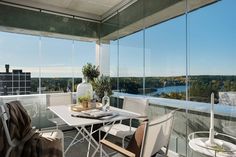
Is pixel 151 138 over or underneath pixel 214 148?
over

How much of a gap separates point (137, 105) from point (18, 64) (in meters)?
2.96

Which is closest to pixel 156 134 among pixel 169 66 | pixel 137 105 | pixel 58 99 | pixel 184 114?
pixel 184 114

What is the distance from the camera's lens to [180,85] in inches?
119

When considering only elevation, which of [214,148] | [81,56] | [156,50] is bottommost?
[214,148]

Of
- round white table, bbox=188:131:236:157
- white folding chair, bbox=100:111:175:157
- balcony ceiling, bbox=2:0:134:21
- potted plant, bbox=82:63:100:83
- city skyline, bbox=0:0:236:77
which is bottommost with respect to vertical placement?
round white table, bbox=188:131:236:157

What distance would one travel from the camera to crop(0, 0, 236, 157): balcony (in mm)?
2539

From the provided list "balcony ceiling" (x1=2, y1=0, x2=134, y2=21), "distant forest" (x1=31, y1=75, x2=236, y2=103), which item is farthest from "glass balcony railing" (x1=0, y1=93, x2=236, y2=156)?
"balcony ceiling" (x1=2, y1=0, x2=134, y2=21)

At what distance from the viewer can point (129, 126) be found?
3.29 meters

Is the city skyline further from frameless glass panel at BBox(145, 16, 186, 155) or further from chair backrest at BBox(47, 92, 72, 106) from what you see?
chair backrest at BBox(47, 92, 72, 106)

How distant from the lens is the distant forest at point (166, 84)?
98.3 inches

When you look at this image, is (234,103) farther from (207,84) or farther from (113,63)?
(113,63)

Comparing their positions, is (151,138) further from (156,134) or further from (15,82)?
(15,82)

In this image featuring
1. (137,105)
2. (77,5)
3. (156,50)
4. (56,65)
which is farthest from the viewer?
(56,65)

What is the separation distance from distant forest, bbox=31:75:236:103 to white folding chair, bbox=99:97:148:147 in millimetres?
418
